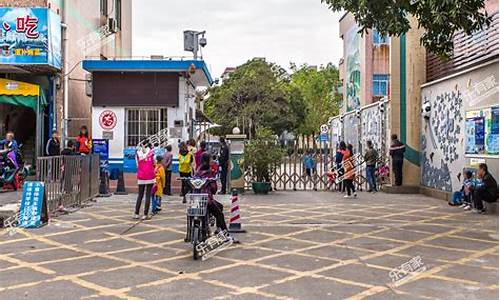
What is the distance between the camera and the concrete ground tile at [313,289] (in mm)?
6113

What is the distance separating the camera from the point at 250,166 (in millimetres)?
16891

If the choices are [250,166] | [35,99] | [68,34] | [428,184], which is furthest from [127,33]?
[428,184]

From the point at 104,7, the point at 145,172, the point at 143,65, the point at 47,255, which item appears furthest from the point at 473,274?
the point at 104,7

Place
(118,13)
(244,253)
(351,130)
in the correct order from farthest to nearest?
(118,13)
(351,130)
(244,253)

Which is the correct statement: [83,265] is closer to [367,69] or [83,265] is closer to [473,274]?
[473,274]

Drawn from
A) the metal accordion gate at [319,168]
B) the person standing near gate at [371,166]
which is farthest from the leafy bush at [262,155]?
the person standing near gate at [371,166]

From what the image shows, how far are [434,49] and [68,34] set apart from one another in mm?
13429

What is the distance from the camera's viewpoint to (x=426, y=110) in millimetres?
16750

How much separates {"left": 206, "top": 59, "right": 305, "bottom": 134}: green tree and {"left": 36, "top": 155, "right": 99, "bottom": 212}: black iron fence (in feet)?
107

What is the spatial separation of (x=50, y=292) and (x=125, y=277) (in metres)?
0.93

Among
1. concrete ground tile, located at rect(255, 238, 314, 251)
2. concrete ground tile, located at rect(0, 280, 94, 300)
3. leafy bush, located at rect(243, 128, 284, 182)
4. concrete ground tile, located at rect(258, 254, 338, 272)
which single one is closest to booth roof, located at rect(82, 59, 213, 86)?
leafy bush, located at rect(243, 128, 284, 182)

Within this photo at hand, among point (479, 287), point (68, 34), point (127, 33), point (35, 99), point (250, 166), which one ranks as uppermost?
point (127, 33)

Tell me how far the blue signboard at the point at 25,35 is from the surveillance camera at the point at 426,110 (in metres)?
10.8

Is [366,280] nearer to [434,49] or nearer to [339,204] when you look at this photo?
[434,49]
